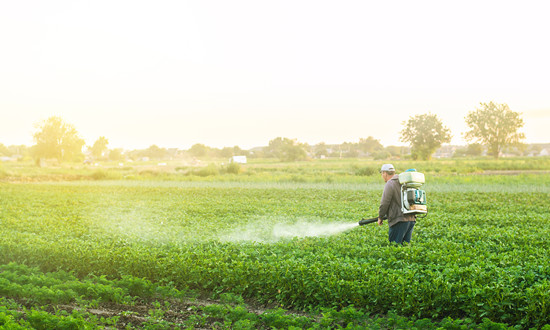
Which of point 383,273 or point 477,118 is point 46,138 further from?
point 383,273

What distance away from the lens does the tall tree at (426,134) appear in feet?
220

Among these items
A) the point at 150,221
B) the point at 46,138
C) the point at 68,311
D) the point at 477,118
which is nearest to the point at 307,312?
the point at 68,311

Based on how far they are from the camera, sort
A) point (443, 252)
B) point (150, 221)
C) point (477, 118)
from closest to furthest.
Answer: point (443, 252)
point (150, 221)
point (477, 118)

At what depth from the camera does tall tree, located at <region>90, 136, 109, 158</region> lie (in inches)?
3519

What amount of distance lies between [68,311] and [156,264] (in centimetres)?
198

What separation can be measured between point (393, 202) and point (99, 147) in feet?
300

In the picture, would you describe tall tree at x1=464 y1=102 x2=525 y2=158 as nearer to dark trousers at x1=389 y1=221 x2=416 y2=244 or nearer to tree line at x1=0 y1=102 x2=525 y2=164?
tree line at x1=0 y1=102 x2=525 y2=164

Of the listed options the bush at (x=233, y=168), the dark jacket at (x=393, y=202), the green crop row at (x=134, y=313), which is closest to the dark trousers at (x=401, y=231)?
the dark jacket at (x=393, y=202)

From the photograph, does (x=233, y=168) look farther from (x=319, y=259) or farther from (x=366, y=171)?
(x=319, y=259)

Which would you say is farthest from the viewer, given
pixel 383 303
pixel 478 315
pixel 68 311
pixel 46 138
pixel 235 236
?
pixel 46 138

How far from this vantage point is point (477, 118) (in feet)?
217

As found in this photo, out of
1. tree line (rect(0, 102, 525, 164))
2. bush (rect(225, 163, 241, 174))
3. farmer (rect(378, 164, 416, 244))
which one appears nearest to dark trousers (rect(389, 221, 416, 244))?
farmer (rect(378, 164, 416, 244))

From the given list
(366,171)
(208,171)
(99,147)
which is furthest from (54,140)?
(366,171)

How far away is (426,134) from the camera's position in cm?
6750
